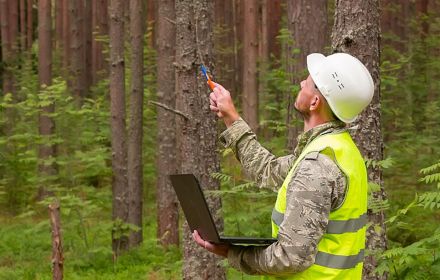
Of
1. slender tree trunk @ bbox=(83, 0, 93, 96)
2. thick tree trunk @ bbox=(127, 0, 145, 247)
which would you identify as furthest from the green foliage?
slender tree trunk @ bbox=(83, 0, 93, 96)

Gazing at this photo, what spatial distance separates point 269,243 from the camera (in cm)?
314

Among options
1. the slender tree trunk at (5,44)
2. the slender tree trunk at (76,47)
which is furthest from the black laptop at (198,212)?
the slender tree trunk at (5,44)

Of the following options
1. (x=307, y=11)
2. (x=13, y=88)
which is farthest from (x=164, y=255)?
(x=13, y=88)

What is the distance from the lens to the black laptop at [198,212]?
313 centimetres

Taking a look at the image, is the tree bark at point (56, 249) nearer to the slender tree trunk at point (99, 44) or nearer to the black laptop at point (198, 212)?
the black laptop at point (198, 212)

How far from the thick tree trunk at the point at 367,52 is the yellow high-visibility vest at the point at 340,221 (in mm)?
2871

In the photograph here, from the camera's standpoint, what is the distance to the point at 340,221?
10.0 feet

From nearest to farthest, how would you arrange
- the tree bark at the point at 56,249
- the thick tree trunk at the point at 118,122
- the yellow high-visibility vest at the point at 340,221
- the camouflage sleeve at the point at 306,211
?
1. the camouflage sleeve at the point at 306,211
2. the yellow high-visibility vest at the point at 340,221
3. the tree bark at the point at 56,249
4. the thick tree trunk at the point at 118,122

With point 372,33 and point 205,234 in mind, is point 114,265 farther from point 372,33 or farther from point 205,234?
point 205,234

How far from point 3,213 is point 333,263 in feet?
49.2

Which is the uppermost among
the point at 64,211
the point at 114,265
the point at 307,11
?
the point at 307,11

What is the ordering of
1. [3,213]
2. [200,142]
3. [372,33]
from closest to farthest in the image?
[372,33] < [200,142] < [3,213]

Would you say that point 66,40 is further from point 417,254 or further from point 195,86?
point 417,254

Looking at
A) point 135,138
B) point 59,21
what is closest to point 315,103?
point 135,138
